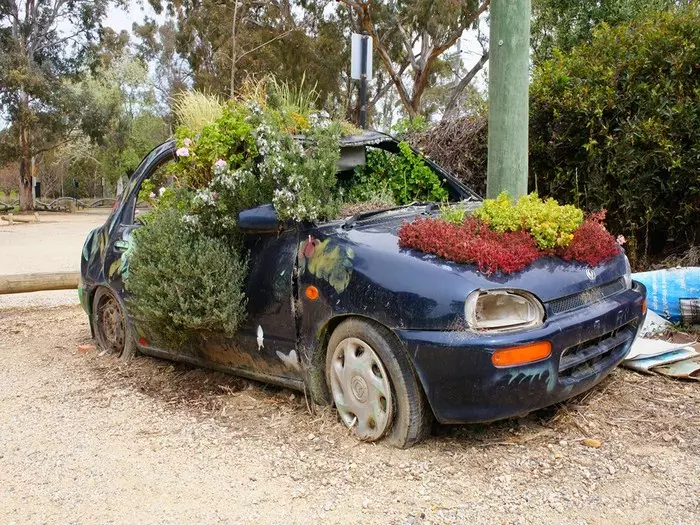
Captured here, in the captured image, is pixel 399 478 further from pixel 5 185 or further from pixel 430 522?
pixel 5 185

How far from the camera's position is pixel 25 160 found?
37000 mm

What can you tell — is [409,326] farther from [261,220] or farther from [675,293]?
[675,293]

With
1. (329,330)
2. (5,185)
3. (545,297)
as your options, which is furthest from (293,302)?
(5,185)

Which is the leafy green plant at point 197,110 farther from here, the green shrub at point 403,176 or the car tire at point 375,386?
the car tire at point 375,386

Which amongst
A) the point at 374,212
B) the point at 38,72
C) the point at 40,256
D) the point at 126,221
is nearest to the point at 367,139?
the point at 374,212

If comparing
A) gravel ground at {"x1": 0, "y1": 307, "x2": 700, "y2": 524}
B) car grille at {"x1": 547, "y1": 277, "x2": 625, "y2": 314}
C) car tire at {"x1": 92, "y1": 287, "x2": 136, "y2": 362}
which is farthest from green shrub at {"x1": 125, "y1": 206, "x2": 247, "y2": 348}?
car grille at {"x1": 547, "y1": 277, "x2": 625, "y2": 314}

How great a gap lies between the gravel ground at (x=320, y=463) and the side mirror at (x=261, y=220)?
1086 millimetres

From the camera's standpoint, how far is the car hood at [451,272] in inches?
128

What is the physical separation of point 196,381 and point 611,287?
9.41 ft

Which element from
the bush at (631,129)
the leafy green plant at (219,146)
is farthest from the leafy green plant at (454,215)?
the bush at (631,129)

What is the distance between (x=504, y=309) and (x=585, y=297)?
53 cm

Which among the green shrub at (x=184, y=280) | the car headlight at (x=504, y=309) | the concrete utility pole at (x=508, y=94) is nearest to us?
the car headlight at (x=504, y=309)

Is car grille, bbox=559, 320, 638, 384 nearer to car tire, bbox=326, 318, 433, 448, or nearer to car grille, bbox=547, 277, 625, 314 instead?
car grille, bbox=547, 277, 625, 314

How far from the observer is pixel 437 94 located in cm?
4094
